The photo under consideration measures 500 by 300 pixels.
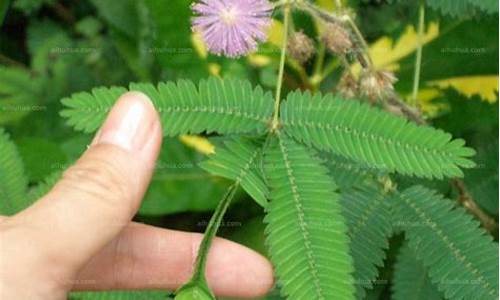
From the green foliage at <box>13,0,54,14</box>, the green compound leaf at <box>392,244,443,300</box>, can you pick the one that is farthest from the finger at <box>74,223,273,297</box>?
the green foliage at <box>13,0,54,14</box>

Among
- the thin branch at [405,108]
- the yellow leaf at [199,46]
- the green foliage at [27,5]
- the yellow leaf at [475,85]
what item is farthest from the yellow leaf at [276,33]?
the green foliage at [27,5]

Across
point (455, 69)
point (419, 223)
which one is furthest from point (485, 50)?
point (419, 223)

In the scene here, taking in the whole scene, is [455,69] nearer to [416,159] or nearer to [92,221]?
[416,159]

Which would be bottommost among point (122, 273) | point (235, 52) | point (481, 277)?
point (122, 273)

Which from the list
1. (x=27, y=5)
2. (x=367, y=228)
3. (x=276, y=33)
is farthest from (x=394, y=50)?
(x=27, y=5)

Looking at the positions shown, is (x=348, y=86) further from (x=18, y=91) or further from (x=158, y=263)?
(x=18, y=91)

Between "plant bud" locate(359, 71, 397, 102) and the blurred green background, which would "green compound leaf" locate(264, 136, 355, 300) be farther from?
the blurred green background

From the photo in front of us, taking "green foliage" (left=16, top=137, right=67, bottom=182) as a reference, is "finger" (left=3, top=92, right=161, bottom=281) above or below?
above
